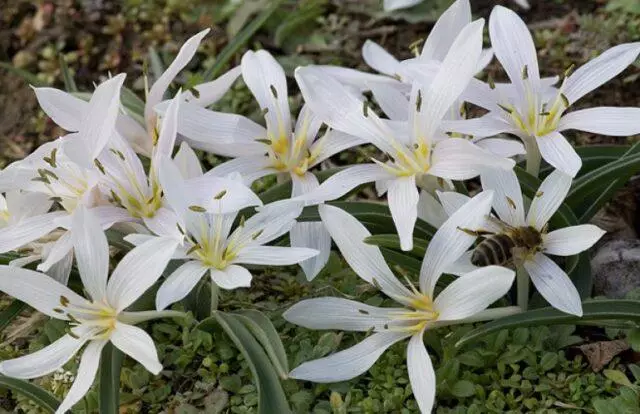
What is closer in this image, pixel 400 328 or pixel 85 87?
pixel 400 328

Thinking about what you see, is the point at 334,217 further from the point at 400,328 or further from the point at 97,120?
the point at 97,120

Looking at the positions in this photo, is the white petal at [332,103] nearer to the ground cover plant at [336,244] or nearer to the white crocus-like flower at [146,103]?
the ground cover plant at [336,244]

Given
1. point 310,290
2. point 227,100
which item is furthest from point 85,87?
point 310,290

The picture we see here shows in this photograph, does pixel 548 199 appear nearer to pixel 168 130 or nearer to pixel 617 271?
pixel 617 271

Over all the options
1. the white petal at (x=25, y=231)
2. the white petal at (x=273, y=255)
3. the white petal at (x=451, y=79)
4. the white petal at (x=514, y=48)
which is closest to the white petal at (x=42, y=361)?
the white petal at (x=25, y=231)

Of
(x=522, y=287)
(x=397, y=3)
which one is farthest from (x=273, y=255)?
(x=397, y=3)

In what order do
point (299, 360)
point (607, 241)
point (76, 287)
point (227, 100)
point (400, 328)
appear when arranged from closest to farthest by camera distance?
1. point (400, 328)
2. point (299, 360)
3. point (76, 287)
4. point (607, 241)
5. point (227, 100)
